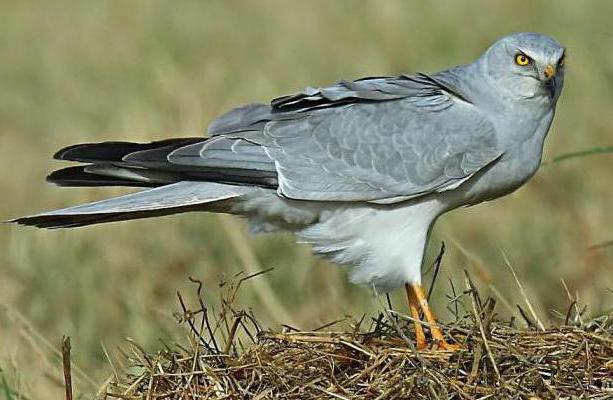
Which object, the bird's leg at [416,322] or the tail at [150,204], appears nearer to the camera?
the bird's leg at [416,322]

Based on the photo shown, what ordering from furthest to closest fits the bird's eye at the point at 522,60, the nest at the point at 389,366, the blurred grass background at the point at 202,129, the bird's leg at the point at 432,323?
the blurred grass background at the point at 202,129, the bird's eye at the point at 522,60, the bird's leg at the point at 432,323, the nest at the point at 389,366

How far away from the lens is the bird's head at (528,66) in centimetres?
512

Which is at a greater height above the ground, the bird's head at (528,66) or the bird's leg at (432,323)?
the bird's head at (528,66)

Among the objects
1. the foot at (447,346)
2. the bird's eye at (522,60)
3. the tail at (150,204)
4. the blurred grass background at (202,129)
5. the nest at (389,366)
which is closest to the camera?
the nest at (389,366)

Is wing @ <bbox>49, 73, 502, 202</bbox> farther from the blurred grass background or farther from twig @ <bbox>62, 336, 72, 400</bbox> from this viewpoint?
twig @ <bbox>62, 336, 72, 400</bbox>

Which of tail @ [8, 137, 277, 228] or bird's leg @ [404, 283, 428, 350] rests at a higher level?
tail @ [8, 137, 277, 228]

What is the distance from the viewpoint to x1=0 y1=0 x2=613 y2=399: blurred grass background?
280 inches

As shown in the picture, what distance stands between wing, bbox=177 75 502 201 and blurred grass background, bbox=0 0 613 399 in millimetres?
528

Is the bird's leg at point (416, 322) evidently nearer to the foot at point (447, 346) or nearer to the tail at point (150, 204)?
the foot at point (447, 346)

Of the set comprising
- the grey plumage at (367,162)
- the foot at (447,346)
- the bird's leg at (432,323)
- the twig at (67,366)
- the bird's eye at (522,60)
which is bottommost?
the foot at (447,346)

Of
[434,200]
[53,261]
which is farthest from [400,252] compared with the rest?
[53,261]

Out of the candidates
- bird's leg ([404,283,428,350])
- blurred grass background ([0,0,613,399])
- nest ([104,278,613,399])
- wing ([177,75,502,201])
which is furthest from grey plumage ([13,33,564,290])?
nest ([104,278,613,399])

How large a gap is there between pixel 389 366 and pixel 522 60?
1.60m

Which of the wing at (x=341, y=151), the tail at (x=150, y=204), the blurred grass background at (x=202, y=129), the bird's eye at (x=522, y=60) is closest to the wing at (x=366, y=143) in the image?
the wing at (x=341, y=151)
